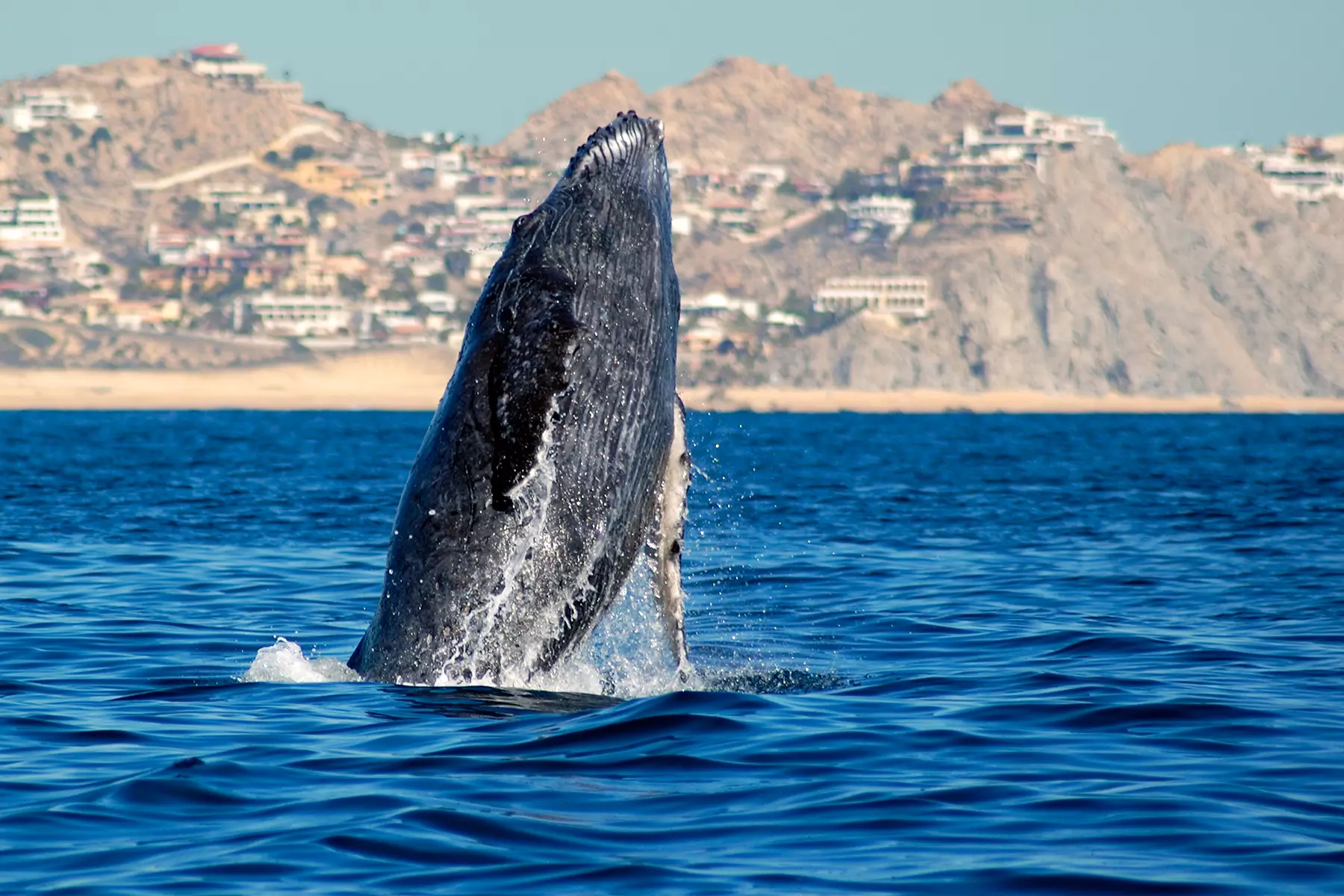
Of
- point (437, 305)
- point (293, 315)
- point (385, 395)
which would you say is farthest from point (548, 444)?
point (437, 305)

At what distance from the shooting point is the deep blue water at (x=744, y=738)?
6426 mm

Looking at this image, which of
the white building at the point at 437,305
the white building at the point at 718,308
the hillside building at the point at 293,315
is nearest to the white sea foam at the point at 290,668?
the hillside building at the point at 293,315

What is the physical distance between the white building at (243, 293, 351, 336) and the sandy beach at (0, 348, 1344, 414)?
12321mm

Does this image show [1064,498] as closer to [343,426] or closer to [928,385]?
[343,426]

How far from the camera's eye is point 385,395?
16325 cm

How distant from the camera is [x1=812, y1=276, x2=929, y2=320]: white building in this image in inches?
7175

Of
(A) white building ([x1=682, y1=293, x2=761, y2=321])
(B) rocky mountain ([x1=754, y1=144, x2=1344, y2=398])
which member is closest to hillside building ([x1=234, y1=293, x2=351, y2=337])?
(A) white building ([x1=682, y1=293, x2=761, y2=321])

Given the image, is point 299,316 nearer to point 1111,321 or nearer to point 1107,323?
point 1107,323

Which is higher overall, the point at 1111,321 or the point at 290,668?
the point at 1111,321

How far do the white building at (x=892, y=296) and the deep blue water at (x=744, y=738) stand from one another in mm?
162857

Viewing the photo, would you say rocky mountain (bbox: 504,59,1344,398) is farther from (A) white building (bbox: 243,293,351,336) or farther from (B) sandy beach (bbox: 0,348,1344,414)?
(A) white building (bbox: 243,293,351,336)

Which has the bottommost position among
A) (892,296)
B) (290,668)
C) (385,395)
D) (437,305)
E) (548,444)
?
(290,668)

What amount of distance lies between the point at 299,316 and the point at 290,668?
17731 centimetres

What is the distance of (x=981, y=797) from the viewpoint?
7438 millimetres
